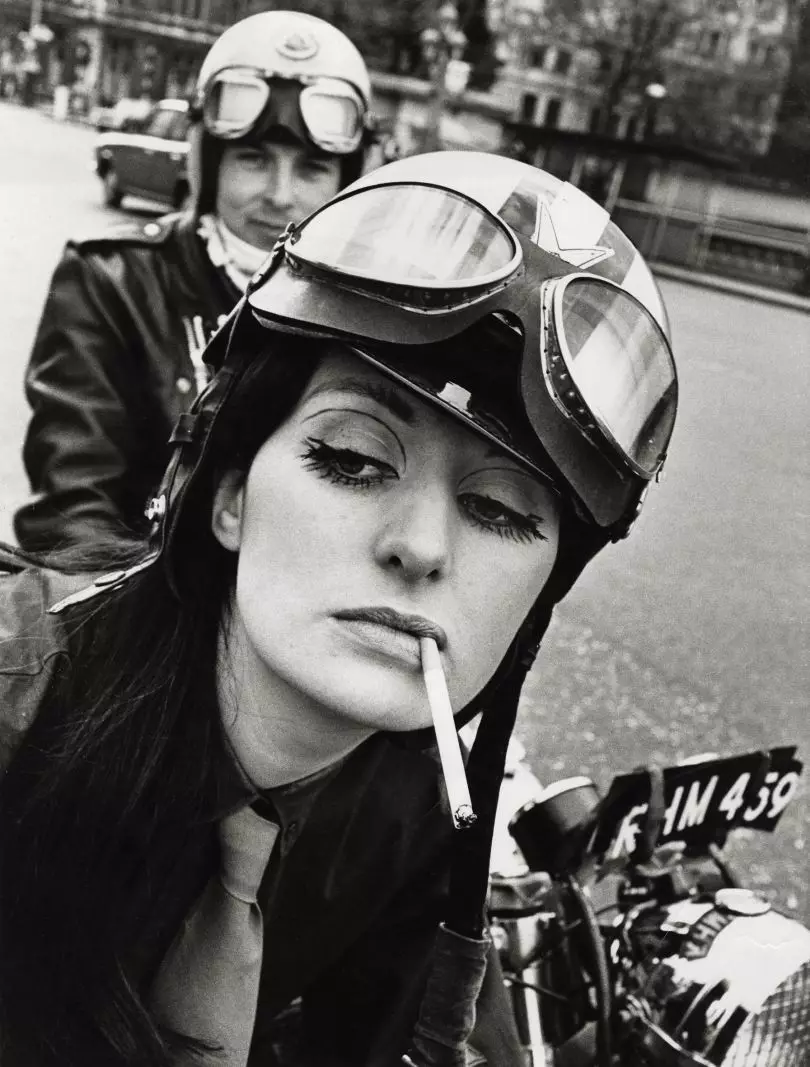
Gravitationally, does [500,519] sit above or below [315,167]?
below

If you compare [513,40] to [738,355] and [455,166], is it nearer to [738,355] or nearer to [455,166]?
[738,355]

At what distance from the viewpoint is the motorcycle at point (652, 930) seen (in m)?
1.52

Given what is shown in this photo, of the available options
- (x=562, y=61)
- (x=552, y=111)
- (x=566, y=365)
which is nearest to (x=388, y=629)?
(x=566, y=365)

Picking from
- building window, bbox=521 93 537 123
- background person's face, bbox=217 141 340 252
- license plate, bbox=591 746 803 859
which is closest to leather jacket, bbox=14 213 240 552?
background person's face, bbox=217 141 340 252

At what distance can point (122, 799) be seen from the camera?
4.57 ft

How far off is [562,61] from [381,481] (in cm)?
2674

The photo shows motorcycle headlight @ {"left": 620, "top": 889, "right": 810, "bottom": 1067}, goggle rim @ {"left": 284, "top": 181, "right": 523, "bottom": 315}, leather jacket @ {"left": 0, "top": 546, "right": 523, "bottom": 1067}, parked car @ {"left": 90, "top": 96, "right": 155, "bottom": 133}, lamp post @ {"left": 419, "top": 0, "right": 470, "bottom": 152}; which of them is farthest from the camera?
lamp post @ {"left": 419, "top": 0, "right": 470, "bottom": 152}

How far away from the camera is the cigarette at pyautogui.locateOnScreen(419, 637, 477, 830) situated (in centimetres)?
110

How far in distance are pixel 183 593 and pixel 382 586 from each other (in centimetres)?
28

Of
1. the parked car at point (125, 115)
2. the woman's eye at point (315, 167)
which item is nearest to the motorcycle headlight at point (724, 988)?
the woman's eye at point (315, 167)

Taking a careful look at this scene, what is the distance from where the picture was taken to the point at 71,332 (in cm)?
310

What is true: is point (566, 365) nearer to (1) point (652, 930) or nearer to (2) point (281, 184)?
(1) point (652, 930)

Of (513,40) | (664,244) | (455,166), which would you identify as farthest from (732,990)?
(664,244)

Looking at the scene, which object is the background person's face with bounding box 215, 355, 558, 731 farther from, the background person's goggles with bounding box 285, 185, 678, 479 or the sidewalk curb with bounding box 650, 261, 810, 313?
the sidewalk curb with bounding box 650, 261, 810, 313
